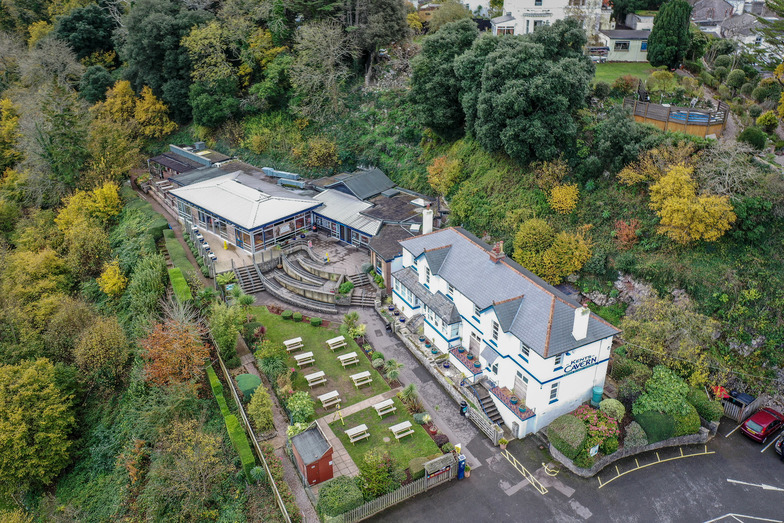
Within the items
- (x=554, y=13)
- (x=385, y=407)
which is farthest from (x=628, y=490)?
(x=554, y=13)

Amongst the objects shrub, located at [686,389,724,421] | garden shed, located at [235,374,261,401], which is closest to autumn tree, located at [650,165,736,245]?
shrub, located at [686,389,724,421]

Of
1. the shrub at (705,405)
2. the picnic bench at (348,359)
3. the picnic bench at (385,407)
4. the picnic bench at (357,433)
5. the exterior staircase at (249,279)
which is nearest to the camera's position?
the shrub at (705,405)

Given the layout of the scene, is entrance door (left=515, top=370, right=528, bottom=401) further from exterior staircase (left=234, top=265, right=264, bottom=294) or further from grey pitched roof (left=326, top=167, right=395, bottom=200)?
grey pitched roof (left=326, top=167, right=395, bottom=200)

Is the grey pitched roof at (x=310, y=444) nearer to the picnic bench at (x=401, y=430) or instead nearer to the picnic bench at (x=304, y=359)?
the picnic bench at (x=401, y=430)

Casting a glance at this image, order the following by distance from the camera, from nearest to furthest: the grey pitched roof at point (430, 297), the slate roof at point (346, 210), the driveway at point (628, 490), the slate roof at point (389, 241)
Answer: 1. the driveway at point (628, 490)
2. the grey pitched roof at point (430, 297)
3. the slate roof at point (389, 241)
4. the slate roof at point (346, 210)

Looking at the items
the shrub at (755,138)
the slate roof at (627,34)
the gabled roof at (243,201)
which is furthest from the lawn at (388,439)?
the slate roof at (627,34)

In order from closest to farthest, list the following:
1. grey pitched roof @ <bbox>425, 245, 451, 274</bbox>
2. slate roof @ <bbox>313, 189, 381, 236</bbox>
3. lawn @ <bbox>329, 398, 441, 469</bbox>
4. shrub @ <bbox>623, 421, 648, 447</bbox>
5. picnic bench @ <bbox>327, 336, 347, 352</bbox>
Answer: shrub @ <bbox>623, 421, 648, 447</bbox>, lawn @ <bbox>329, 398, 441, 469</bbox>, grey pitched roof @ <bbox>425, 245, 451, 274</bbox>, picnic bench @ <bbox>327, 336, 347, 352</bbox>, slate roof @ <bbox>313, 189, 381, 236</bbox>
